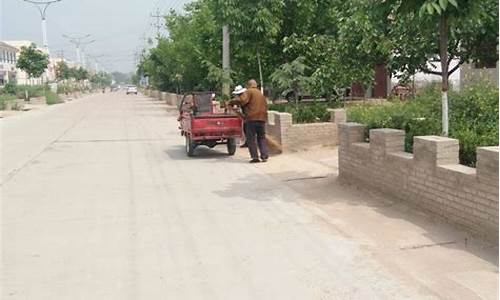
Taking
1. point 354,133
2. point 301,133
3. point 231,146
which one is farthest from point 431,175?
point 231,146

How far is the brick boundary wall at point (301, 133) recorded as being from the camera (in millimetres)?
13719

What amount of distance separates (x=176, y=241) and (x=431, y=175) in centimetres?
291

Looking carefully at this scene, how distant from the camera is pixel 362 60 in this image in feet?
38.3

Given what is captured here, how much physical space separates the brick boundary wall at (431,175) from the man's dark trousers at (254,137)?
3501 millimetres

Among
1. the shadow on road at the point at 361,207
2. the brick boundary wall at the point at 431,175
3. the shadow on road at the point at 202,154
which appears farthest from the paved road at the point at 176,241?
the shadow on road at the point at 202,154

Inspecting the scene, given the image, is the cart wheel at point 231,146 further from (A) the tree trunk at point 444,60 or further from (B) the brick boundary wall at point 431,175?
(A) the tree trunk at point 444,60

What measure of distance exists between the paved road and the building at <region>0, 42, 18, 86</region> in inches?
3224

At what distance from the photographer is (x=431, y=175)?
22.8 feet

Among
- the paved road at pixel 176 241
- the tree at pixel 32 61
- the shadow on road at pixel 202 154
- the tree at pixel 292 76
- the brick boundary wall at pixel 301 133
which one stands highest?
the tree at pixel 32 61

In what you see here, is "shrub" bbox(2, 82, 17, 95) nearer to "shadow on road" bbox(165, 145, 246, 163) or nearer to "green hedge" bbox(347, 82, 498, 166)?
"shadow on road" bbox(165, 145, 246, 163)

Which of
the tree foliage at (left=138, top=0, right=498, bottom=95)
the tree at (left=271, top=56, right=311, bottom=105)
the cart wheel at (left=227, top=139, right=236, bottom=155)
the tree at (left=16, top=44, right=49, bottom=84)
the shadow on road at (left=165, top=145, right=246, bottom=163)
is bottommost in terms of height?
the shadow on road at (left=165, top=145, right=246, bottom=163)

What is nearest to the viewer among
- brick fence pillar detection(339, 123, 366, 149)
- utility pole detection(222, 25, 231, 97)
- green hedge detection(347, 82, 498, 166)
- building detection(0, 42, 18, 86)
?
green hedge detection(347, 82, 498, 166)

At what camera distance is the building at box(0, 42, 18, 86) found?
8831 cm

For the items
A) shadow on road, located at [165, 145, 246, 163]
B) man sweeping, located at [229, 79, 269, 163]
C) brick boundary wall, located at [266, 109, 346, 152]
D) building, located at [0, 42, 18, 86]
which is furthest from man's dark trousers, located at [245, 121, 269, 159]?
building, located at [0, 42, 18, 86]
